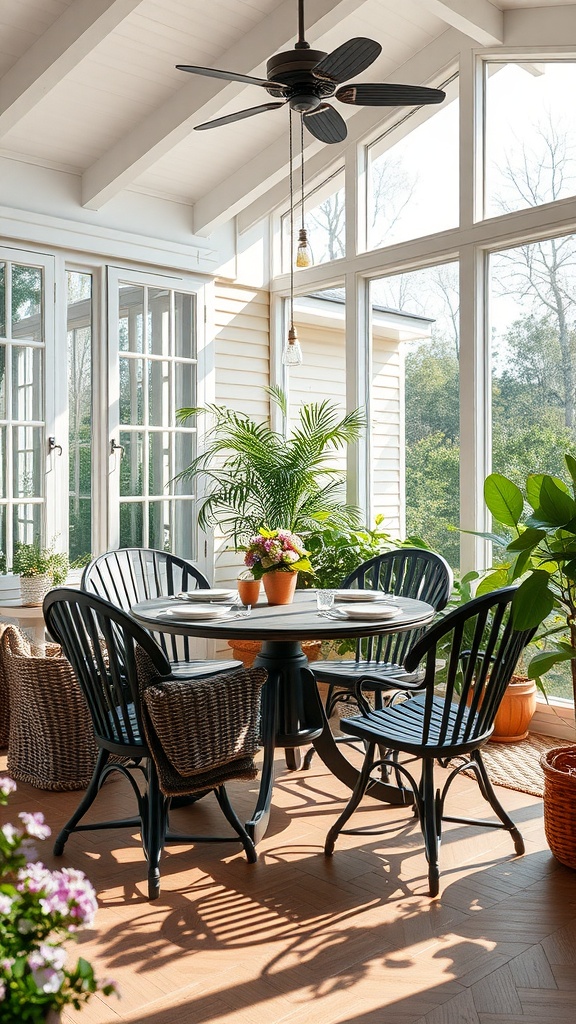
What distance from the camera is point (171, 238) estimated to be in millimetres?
5664

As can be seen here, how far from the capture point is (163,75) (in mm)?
4641

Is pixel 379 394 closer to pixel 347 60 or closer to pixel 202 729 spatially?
pixel 347 60

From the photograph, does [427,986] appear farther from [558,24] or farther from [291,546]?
[558,24]

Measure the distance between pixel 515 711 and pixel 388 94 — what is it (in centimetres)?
299

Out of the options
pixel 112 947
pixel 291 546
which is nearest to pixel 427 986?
pixel 112 947

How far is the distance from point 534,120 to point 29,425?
10.4ft

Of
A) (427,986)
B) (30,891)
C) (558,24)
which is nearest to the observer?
(30,891)

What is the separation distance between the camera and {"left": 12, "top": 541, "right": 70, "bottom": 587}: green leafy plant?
15.6 ft

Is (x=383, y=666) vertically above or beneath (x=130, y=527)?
beneath

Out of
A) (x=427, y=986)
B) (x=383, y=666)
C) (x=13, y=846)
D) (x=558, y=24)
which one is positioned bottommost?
(x=427, y=986)

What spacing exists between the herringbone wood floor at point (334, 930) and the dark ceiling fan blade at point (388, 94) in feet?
8.82

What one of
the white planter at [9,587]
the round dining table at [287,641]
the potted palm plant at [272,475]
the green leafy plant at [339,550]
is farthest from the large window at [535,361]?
the white planter at [9,587]

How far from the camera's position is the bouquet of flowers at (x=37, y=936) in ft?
3.78

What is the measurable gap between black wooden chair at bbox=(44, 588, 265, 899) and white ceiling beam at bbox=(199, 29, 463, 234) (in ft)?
11.4
